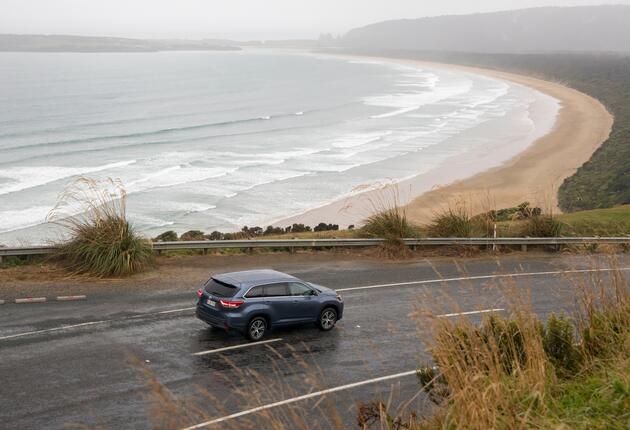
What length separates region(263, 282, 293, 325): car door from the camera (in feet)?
55.2

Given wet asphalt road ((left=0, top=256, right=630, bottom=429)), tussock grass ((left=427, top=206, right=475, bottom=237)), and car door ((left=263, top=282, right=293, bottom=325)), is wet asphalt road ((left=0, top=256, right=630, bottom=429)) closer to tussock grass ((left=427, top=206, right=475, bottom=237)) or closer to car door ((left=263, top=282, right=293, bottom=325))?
car door ((left=263, top=282, right=293, bottom=325))

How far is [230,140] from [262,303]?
181ft

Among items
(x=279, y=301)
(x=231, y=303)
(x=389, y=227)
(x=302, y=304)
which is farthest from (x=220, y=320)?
(x=389, y=227)

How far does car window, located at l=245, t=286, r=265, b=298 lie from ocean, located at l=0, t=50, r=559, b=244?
1068cm

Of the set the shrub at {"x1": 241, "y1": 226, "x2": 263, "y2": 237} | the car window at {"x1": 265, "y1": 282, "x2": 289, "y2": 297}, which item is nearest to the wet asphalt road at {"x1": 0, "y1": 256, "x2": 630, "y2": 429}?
the car window at {"x1": 265, "y1": 282, "x2": 289, "y2": 297}

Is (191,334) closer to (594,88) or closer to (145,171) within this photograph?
(145,171)

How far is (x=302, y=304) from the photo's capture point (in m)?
17.2

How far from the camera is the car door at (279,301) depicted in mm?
16812

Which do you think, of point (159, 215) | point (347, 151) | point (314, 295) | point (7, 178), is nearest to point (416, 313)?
point (314, 295)

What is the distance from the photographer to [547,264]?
25000 mm

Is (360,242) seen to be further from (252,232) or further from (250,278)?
(250,278)

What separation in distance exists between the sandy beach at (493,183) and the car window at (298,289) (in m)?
11.3

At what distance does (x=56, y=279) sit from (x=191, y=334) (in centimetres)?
582

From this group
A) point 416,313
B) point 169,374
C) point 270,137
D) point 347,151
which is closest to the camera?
point 416,313
